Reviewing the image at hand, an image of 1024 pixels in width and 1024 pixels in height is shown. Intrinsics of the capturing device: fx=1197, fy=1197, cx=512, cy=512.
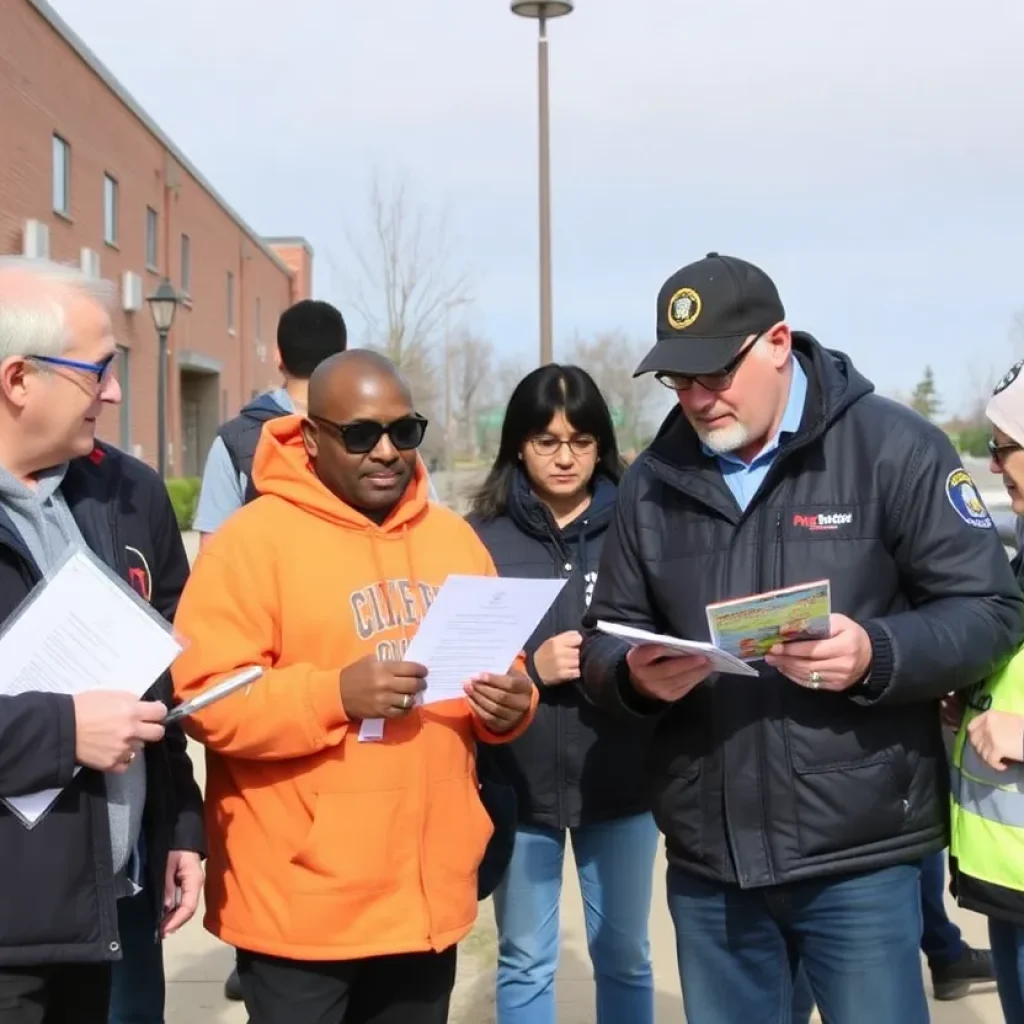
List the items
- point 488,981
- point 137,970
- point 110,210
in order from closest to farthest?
point 137,970
point 488,981
point 110,210

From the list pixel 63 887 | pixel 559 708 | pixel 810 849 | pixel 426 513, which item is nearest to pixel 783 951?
pixel 810 849

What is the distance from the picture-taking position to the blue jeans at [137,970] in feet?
9.28

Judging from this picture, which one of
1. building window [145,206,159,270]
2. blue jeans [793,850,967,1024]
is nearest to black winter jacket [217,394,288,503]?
blue jeans [793,850,967,1024]

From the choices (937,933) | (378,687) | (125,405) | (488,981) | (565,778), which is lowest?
(488,981)

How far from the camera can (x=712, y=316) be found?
2.59 m

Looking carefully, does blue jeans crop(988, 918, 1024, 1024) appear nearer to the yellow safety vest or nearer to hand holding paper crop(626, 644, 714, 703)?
the yellow safety vest

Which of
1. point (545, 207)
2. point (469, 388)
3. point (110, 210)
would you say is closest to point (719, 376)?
point (545, 207)

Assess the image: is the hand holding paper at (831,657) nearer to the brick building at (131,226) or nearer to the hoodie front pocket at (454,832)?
the hoodie front pocket at (454,832)

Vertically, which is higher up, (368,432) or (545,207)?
(545,207)

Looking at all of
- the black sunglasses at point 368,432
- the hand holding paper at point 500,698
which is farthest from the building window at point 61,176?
the hand holding paper at point 500,698

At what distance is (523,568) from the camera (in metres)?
3.51

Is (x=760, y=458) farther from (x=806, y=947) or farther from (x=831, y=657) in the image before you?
(x=806, y=947)

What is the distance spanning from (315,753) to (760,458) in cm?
118

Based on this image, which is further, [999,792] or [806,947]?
[806,947]
